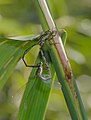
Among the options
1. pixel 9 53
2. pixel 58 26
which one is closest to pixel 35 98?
pixel 9 53

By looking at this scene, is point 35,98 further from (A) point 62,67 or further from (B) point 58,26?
(B) point 58,26

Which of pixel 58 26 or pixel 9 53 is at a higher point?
pixel 9 53

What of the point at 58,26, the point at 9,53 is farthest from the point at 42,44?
the point at 58,26

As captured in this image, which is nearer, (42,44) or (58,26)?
(42,44)

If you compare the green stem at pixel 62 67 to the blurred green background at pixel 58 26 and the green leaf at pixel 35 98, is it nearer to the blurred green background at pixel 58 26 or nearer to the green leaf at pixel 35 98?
the green leaf at pixel 35 98

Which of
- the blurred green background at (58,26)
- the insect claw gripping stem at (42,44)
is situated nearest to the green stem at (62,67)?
the insect claw gripping stem at (42,44)

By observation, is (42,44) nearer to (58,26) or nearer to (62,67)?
(62,67)

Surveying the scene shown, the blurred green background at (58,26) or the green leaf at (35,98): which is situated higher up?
the green leaf at (35,98)

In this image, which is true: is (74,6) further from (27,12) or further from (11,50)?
(11,50)
